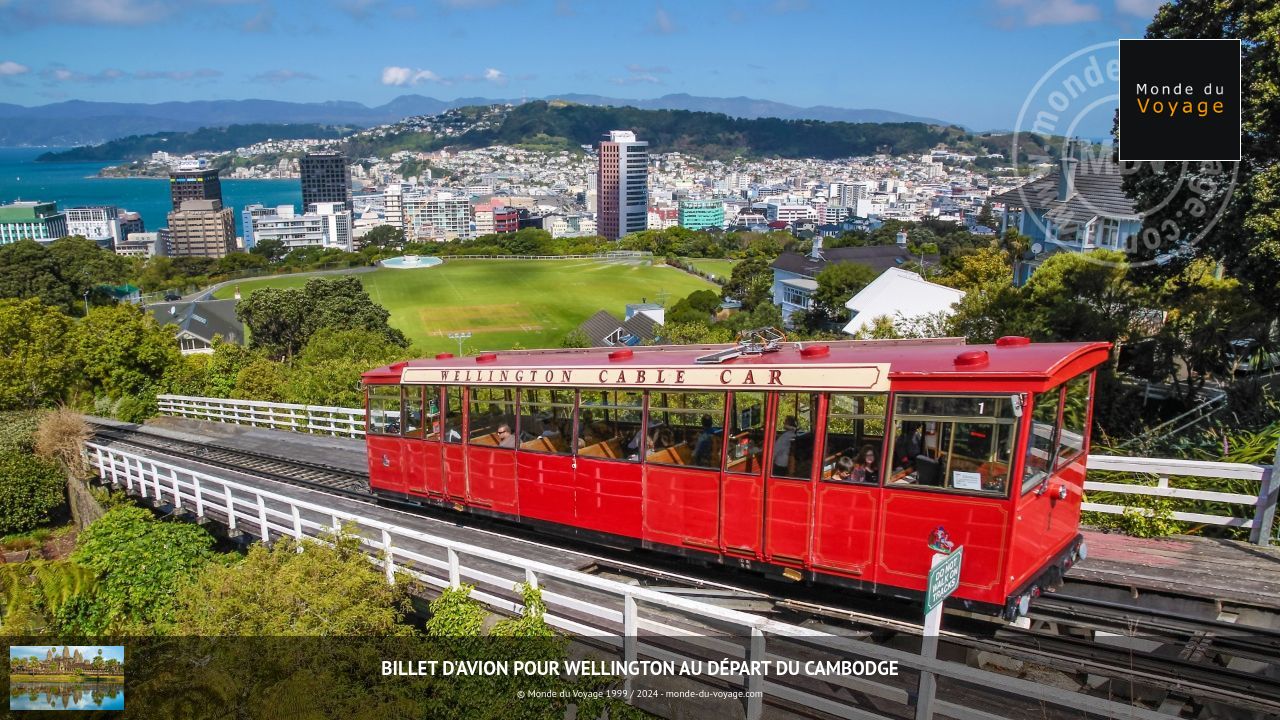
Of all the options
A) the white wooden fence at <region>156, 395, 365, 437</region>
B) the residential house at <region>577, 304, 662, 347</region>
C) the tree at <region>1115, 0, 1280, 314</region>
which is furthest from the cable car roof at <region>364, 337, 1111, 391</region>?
the residential house at <region>577, 304, 662, 347</region>

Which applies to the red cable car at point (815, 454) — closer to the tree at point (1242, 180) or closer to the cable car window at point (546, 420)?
the cable car window at point (546, 420)

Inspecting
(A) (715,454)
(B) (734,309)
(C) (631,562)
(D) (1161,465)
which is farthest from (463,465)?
(B) (734,309)

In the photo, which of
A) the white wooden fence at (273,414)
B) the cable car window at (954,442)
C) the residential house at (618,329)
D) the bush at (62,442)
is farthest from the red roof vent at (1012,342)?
the residential house at (618,329)

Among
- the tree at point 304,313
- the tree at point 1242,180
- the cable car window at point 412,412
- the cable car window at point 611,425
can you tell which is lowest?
the tree at point 304,313

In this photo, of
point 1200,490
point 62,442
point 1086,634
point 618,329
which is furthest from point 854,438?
point 618,329

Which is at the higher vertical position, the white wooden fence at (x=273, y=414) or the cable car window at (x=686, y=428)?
the cable car window at (x=686, y=428)

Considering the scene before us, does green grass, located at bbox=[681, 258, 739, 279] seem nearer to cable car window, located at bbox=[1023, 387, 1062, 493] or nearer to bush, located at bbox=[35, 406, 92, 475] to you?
bush, located at bbox=[35, 406, 92, 475]

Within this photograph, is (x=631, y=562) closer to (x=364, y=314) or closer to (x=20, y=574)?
(x=20, y=574)
